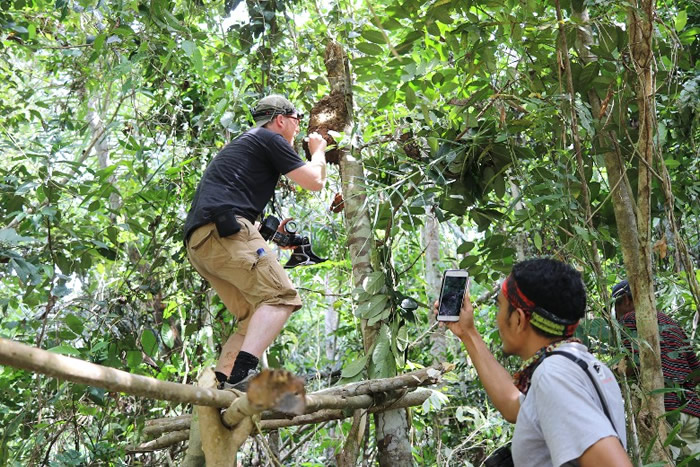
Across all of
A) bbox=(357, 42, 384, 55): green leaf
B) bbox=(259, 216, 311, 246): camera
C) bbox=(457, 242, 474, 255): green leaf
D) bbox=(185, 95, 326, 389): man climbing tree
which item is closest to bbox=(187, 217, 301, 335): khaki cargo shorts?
bbox=(185, 95, 326, 389): man climbing tree

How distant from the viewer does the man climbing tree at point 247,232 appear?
3.11m

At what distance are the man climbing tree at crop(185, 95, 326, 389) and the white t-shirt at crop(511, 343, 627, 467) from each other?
1366 millimetres

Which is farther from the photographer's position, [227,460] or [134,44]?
[134,44]

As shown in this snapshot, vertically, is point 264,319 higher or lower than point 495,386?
lower

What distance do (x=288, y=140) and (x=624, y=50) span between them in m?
1.76

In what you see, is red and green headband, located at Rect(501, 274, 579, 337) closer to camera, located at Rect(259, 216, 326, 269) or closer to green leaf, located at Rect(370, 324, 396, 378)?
green leaf, located at Rect(370, 324, 396, 378)

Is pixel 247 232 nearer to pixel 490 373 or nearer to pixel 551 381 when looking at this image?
pixel 490 373

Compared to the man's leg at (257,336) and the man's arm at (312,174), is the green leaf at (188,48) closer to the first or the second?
the man's arm at (312,174)

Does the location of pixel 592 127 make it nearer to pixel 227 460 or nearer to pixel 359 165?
pixel 359 165

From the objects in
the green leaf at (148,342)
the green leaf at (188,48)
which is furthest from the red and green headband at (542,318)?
the green leaf at (148,342)

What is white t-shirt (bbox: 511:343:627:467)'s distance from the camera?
169cm

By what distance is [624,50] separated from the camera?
130 inches

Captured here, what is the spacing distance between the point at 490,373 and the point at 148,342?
2.47 meters

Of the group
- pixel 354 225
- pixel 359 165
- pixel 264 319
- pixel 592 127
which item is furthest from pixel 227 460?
pixel 592 127
